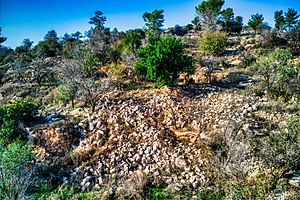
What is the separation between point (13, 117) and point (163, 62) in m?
9.00

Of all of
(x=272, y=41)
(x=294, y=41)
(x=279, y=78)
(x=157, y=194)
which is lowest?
(x=157, y=194)

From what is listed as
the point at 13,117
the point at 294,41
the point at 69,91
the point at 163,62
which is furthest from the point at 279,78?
the point at 13,117

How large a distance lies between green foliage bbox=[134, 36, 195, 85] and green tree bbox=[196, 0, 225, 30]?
913 inches

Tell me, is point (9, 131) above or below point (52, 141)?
above

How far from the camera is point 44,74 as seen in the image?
2267 centimetres

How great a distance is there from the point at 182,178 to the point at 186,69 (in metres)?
9.10

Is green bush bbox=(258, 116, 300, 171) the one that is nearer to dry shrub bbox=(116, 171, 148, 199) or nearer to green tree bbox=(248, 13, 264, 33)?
dry shrub bbox=(116, 171, 148, 199)

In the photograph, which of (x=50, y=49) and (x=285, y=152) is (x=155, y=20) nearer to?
(x=50, y=49)

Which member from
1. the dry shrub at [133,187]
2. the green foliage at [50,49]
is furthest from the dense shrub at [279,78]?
the green foliage at [50,49]

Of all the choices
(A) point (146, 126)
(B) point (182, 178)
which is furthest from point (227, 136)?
(A) point (146, 126)

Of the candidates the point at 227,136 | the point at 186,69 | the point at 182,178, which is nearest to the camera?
the point at 182,178

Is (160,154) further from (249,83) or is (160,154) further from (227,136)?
(249,83)

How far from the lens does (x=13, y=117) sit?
527 inches

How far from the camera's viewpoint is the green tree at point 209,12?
1468 inches
